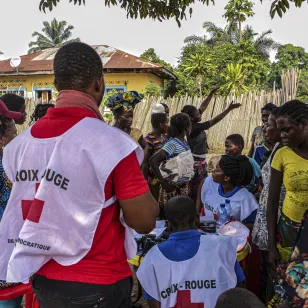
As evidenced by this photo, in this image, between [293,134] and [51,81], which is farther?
[51,81]

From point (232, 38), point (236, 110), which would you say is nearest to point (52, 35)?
point (232, 38)

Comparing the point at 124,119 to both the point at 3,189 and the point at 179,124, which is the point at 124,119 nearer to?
the point at 179,124

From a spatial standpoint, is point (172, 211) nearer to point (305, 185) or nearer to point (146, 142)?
point (305, 185)

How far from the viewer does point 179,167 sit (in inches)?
168

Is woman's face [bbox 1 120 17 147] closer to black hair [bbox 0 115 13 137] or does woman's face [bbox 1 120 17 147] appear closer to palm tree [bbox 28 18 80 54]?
black hair [bbox 0 115 13 137]

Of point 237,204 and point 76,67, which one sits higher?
point 76,67

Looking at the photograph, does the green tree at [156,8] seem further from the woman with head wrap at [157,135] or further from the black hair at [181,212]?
the black hair at [181,212]

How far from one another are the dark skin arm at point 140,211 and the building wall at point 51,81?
20296mm

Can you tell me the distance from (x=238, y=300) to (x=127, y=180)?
64 cm

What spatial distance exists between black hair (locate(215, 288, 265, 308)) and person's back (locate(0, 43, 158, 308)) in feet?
1.31

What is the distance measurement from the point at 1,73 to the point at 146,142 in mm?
19809

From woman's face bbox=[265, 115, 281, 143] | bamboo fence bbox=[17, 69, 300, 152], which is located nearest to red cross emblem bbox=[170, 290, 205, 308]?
woman's face bbox=[265, 115, 281, 143]

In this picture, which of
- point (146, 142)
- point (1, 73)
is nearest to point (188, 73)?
point (1, 73)

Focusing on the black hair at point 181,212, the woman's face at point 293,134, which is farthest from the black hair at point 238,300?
the woman's face at point 293,134
